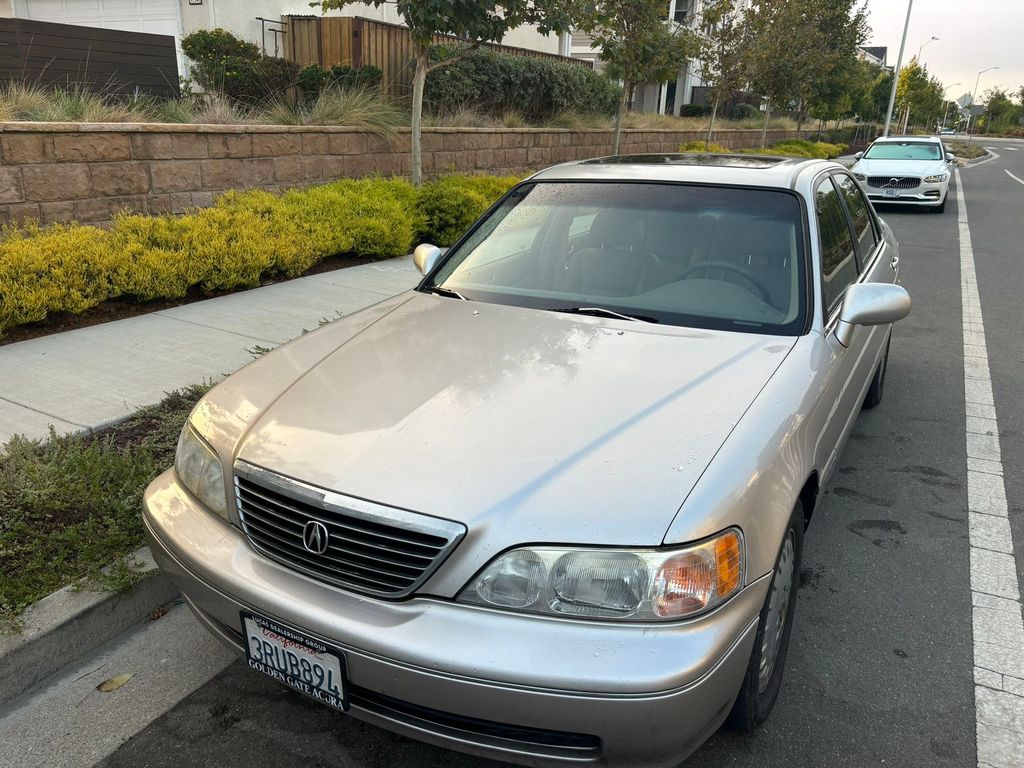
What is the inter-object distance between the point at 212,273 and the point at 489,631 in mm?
5820

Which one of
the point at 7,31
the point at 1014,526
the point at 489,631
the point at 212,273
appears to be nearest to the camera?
the point at 489,631

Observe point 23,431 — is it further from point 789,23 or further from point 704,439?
point 789,23

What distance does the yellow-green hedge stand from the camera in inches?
227

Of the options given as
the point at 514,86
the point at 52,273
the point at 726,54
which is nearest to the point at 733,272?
the point at 52,273

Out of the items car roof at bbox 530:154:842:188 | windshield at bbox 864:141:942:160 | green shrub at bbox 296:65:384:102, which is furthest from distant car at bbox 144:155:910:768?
windshield at bbox 864:141:942:160

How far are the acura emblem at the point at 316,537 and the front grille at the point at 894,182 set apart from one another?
1666 centimetres

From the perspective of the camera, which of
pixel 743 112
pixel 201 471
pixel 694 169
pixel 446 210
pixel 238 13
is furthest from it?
pixel 743 112

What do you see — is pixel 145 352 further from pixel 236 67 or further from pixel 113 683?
pixel 236 67

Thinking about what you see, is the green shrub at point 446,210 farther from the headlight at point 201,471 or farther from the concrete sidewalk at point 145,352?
the headlight at point 201,471

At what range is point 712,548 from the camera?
191 cm

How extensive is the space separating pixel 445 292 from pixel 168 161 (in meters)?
6.14

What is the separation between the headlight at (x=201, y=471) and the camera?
2.35 m

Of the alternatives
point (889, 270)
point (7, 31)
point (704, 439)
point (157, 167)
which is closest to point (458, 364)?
point (704, 439)

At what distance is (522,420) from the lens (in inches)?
88.4
